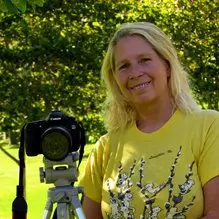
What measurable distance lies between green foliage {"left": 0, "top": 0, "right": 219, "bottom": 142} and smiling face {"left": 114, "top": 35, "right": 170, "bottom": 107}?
4.48 meters

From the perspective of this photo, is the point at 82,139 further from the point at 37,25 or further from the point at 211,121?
the point at 37,25

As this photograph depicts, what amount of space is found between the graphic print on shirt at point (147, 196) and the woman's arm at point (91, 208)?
121 millimetres

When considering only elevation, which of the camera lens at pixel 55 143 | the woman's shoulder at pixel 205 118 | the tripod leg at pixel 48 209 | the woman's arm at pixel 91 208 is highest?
the woman's shoulder at pixel 205 118

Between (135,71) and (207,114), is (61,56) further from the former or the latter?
(207,114)

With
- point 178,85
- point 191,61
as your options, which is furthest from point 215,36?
point 178,85

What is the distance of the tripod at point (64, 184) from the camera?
207 cm

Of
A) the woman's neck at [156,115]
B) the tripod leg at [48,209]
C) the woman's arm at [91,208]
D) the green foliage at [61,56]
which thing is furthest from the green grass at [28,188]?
the tripod leg at [48,209]

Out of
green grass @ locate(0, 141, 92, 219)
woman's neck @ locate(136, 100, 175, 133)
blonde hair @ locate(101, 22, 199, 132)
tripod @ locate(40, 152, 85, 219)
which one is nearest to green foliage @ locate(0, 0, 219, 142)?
green grass @ locate(0, 141, 92, 219)

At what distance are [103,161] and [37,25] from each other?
15.3 ft

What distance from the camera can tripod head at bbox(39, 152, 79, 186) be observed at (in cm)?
207

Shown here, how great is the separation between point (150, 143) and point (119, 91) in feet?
0.89

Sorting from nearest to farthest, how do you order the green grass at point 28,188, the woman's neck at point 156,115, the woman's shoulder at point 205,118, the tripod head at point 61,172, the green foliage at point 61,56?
the tripod head at point 61,172 → the woman's shoulder at point 205,118 → the woman's neck at point 156,115 → the green foliage at point 61,56 → the green grass at point 28,188

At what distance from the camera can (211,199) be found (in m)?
2.09

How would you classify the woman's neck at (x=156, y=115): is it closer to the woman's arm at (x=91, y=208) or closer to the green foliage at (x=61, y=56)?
the woman's arm at (x=91, y=208)
